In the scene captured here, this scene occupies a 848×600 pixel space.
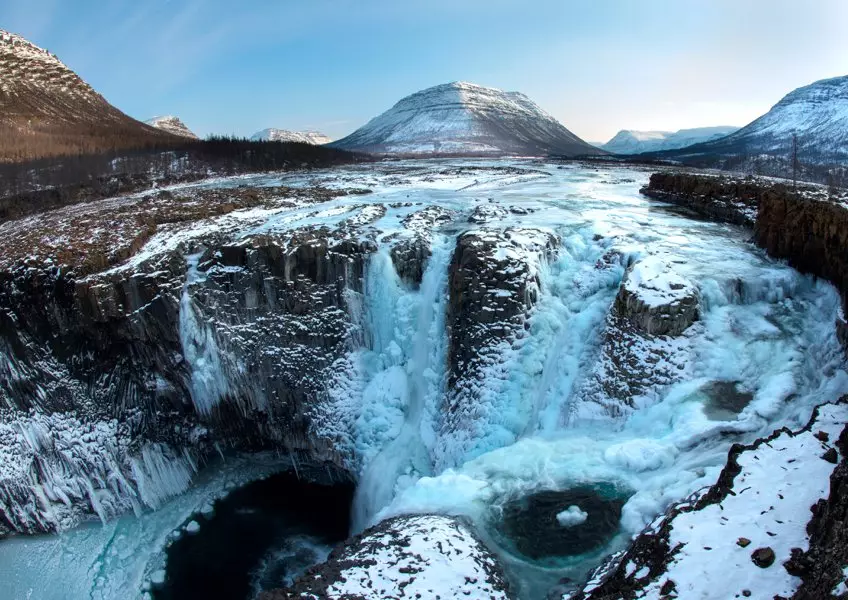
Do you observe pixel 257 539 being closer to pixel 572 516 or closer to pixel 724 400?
pixel 572 516

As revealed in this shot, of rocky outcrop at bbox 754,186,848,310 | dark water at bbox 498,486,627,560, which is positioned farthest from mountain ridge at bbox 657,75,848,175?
dark water at bbox 498,486,627,560

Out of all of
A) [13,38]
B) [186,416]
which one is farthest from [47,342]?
[13,38]

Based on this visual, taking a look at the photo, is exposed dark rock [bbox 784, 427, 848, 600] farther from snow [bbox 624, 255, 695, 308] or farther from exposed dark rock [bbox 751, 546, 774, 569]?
snow [bbox 624, 255, 695, 308]

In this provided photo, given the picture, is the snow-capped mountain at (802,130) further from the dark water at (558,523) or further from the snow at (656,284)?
the dark water at (558,523)

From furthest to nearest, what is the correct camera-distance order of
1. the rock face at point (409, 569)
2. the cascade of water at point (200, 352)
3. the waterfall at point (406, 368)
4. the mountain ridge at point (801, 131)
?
the mountain ridge at point (801, 131), the cascade of water at point (200, 352), the waterfall at point (406, 368), the rock face at point (409, 569)

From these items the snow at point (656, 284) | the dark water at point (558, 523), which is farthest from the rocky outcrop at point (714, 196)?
the dark water at point (558, 523)

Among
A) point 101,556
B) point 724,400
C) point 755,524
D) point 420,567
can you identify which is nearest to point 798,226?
point 724,400
